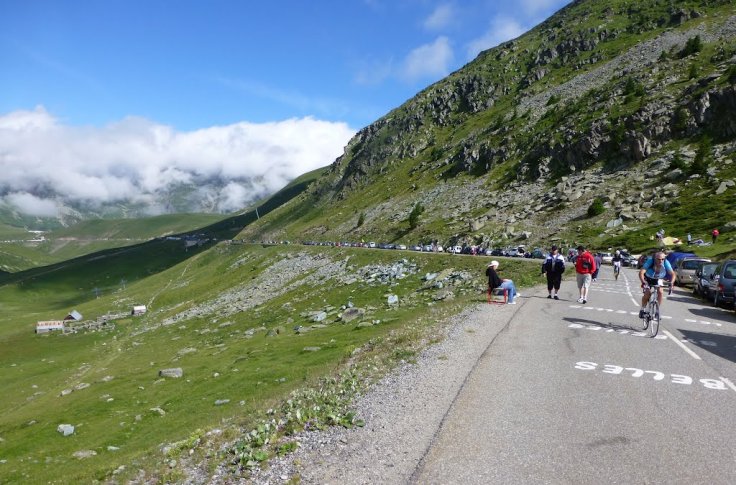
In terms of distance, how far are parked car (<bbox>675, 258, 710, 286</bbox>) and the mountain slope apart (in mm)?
28989

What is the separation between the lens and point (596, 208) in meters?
79.6

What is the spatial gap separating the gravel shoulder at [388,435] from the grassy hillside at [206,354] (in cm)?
278

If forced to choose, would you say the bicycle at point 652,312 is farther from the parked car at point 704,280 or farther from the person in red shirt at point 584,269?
the parked car at point 704,280

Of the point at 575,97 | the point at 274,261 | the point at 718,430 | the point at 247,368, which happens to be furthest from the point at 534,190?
the point at 718,430

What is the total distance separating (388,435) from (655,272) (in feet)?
→ 49.5

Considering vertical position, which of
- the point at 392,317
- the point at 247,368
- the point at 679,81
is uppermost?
the point at 679,81

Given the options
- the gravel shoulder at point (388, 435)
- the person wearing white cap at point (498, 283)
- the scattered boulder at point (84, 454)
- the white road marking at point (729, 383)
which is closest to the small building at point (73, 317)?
the scattered boulder at point (84, 454)

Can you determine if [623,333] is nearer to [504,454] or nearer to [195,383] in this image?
[504,454]

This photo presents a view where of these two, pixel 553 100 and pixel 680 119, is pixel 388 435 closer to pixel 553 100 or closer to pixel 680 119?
pixel 680 119

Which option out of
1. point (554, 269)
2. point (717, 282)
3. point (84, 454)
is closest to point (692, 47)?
point (717, 282)

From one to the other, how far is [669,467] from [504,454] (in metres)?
2.65

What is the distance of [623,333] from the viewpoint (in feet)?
61.1

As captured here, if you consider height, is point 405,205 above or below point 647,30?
below

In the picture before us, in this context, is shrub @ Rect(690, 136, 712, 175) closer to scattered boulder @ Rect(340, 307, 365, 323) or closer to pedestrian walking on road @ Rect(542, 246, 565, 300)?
pedestrian walking on road @ Rect(542, 246, 565, 300)
